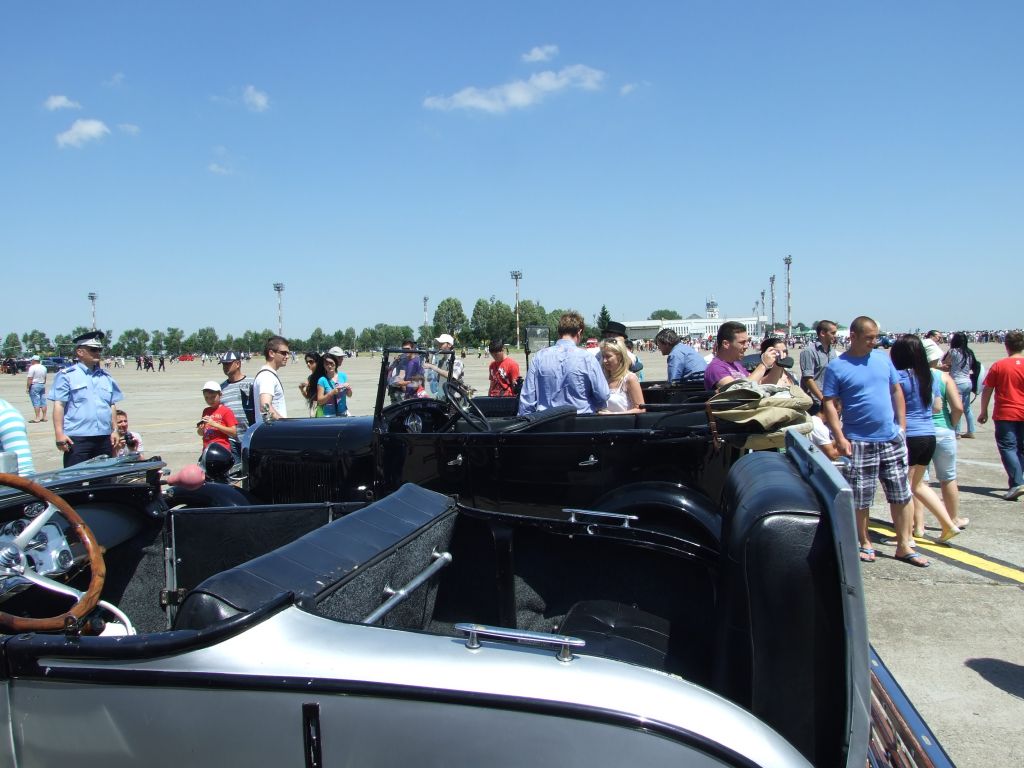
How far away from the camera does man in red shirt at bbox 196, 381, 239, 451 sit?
274 inches

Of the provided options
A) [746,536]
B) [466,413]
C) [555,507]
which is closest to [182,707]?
[746,536]

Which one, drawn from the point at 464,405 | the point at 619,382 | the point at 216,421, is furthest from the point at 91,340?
the point at 619,382

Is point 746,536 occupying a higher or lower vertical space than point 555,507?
higher

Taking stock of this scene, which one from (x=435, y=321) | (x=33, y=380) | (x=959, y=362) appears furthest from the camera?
(x=435, y=321)

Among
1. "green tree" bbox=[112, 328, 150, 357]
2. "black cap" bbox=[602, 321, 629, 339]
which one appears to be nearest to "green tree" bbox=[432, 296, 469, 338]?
"green tree" bbox=[112, 328, 150, 357]

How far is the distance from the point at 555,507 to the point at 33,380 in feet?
56.1

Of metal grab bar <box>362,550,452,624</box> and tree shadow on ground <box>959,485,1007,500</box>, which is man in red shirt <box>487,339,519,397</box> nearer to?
tree shadow on ground <box>959,485,1007,500</box>

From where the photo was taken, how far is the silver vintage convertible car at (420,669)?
4.87 ft

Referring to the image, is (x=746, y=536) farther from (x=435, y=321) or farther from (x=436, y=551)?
(x=435, y=321)

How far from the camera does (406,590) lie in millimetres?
2250

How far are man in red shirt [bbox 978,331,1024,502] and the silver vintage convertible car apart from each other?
5.77 meters

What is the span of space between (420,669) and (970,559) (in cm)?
530

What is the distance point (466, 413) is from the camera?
4746mm

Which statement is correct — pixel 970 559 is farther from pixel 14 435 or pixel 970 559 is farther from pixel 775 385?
pixel 14 435
